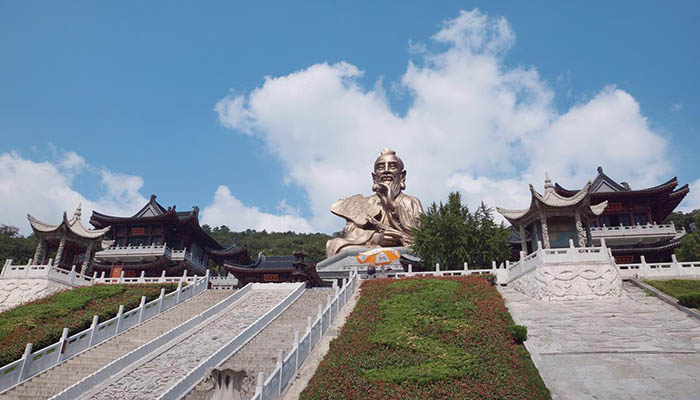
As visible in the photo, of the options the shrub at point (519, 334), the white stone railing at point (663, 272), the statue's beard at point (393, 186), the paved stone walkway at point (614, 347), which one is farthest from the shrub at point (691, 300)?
the statue's beard at point (393, 186)

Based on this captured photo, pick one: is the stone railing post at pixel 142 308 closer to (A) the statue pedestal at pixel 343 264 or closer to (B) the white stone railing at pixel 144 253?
(A) the statue pedestal at pixel 343 264

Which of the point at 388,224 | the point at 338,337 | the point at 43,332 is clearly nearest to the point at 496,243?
the point at 388,224

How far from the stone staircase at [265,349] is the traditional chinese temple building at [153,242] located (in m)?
18.5

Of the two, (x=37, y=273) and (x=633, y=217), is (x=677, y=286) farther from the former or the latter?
(x=37, y=273)

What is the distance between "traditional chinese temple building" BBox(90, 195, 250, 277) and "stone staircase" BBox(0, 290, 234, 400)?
15.7 meters

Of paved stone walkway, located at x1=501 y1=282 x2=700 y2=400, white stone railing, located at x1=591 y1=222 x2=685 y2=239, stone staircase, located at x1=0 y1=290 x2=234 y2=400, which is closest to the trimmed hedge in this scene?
stone staircase, located at x1=0 y1=290 x2=234 y2=400

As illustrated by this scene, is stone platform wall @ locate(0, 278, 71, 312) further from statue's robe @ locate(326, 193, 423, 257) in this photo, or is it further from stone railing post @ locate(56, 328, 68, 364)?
statue's robe @ locate(326, 193, 423, 257)

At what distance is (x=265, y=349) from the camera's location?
14078 millimetres

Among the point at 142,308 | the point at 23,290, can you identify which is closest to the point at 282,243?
the point at 23,290

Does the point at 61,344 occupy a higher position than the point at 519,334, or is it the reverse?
the point at 519,334

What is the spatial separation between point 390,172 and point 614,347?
25.1 meters

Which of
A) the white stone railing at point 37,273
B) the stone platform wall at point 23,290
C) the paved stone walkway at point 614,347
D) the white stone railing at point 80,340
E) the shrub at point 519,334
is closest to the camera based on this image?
the paved stone walkway at point 614,347

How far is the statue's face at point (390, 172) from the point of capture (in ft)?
118

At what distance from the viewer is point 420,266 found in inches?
1038
